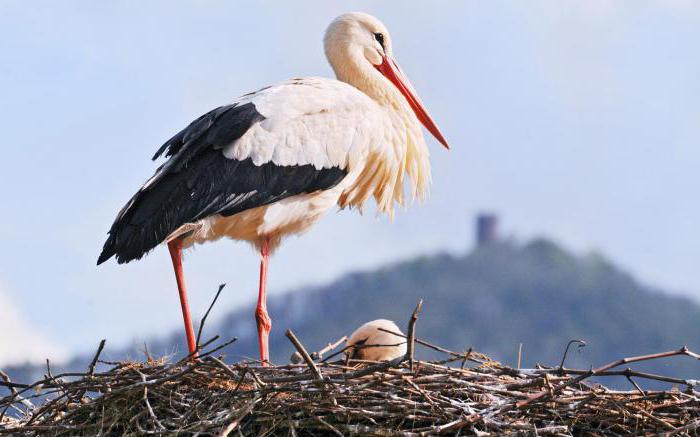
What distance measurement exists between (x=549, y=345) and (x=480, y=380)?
7683 cm

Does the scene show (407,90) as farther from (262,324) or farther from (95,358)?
(95,358)

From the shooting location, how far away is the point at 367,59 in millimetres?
7953

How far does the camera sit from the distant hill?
259 feet

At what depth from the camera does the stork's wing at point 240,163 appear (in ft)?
22.1

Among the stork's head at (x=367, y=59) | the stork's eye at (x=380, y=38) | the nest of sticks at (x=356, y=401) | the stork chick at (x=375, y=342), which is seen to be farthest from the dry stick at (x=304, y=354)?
the stork's eye at (x=380, y=38)

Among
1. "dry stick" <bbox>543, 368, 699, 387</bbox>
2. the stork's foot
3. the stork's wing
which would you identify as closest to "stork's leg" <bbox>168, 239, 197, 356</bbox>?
the stork's wing

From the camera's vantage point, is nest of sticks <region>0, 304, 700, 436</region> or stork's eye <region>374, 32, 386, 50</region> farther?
stork's eye <region>374, 32, 386, 50</region>

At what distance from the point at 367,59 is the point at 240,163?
128cm

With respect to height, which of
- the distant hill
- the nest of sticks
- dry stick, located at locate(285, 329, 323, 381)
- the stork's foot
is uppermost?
dry stick, located at locate(285, 329, 323, 381)

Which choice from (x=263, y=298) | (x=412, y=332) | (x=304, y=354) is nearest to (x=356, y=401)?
(x=304, y=354)

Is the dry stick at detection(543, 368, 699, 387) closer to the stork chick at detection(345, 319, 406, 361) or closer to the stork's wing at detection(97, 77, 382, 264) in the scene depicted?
the stork chick at detection(345, 319, 406, 361)

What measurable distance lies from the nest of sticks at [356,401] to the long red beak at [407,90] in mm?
2587

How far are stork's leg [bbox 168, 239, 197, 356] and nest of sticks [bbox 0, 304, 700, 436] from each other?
101 centimetres

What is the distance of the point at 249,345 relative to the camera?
68.4 m
